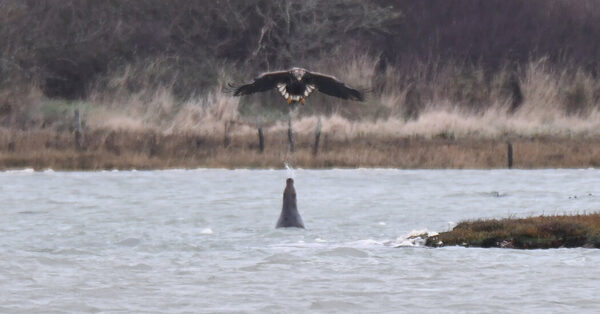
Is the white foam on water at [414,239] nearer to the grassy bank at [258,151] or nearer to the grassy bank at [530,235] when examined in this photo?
the grassy bank at [530,235]

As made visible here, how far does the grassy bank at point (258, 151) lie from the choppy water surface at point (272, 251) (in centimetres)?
223

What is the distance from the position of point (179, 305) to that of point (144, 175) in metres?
14.9

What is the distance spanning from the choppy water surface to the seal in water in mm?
232

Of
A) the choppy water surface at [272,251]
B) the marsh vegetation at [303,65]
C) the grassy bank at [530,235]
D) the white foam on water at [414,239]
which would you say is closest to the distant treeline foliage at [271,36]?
the marsh vegetation at [303,65]

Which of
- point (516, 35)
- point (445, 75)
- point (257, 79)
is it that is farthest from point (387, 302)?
point (516, 35)

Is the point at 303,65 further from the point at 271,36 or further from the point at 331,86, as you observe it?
the point at 331,86

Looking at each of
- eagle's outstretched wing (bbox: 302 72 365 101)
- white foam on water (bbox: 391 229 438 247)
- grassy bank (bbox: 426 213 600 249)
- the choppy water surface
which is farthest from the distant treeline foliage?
grassy bank (bbox: 426 213 600 249)

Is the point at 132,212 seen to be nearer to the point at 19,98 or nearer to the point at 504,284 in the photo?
the point at 504,284

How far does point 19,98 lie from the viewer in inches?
1278

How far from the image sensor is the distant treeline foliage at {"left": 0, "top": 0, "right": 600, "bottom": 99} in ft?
118

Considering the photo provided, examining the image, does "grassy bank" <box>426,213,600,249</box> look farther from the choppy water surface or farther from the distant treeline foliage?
the distant treeline foliage

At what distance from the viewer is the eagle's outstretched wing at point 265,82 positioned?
1777cm

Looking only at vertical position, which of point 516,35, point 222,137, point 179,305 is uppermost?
point 516,35

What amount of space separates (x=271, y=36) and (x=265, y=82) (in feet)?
66.2
